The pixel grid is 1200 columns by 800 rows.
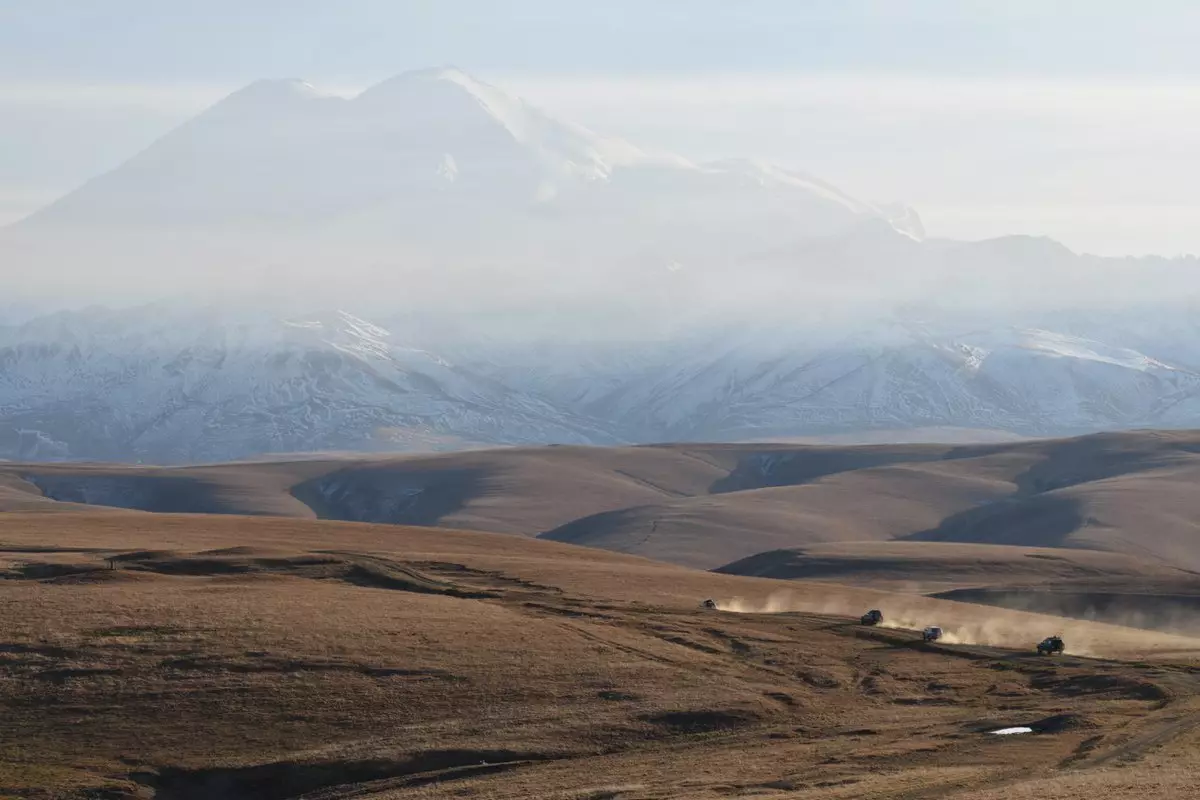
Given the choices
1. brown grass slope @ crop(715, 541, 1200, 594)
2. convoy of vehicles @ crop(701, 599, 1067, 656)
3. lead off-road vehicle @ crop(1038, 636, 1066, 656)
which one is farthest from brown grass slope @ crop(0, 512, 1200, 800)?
brown grass slope @ crop(715, 541, 1200, 594)

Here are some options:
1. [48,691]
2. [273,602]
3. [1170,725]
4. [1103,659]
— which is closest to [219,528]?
[273,602]

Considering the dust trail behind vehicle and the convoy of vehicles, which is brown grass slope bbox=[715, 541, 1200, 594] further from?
the convoy of vehicles

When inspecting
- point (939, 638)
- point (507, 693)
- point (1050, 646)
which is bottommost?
point (507, 693)

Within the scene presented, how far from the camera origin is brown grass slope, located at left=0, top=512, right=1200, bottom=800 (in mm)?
54875

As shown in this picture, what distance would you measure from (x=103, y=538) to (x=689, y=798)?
63.0 metres

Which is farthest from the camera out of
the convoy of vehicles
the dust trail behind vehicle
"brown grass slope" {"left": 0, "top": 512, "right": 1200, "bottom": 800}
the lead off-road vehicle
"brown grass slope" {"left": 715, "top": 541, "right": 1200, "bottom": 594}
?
"brown grass slope" {"left": 715, "top": 541, "right": 1200, "bottom": 594}

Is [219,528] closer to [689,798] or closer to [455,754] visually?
[455,754]

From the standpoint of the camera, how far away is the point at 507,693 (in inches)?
2613

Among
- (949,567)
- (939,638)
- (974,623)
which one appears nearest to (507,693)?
(939,638)

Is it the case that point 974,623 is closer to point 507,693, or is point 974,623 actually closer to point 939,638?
point 939,638

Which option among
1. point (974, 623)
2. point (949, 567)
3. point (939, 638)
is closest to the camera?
point (939, 638)

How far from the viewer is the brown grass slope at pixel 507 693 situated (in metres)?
54.9

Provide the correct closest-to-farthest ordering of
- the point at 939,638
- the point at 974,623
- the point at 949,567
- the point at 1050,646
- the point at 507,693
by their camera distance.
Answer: the point at 507,693
the point at 1050,646
the point at 939,638
the point at 974,623
the point at 949,567

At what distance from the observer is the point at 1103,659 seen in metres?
77.6
